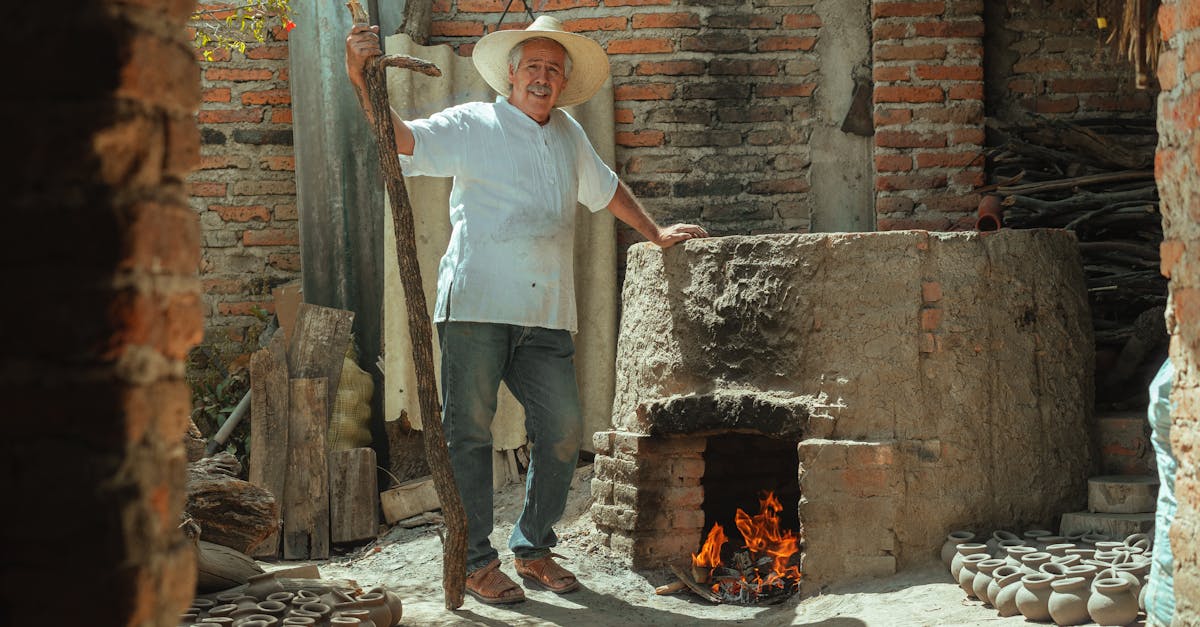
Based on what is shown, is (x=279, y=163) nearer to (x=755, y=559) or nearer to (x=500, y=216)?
(x=500, y=216)

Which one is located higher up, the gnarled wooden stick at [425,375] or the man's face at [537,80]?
the man's face at [537,80]

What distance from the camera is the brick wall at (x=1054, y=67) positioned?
5.90 metres

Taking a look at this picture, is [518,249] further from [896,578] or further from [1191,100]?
[1191,100]

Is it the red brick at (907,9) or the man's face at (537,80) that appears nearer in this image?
the man's face at (537,80)

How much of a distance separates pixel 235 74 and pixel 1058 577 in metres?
4.83

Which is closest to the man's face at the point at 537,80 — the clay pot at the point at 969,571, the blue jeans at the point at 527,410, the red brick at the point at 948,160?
the blue jeans at the point at 527,410

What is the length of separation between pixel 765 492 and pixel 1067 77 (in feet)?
8.65

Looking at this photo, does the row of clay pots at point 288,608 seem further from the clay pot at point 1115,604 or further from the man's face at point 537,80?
the clay pot at point 1115,604

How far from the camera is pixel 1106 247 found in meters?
5.57

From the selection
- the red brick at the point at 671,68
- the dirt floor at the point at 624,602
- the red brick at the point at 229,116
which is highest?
the red brick at the point at 671,68

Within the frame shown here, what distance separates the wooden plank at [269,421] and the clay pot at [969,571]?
10.5 feet

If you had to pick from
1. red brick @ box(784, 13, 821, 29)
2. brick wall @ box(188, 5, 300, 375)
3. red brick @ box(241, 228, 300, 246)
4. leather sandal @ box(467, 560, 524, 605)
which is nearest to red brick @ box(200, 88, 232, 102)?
brick wall @ box(188, 5, 300, 375)

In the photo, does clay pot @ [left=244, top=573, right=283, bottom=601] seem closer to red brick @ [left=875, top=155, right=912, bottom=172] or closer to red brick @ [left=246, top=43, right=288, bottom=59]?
red brick @ [left=246, top=43, right=288, bottom=59]

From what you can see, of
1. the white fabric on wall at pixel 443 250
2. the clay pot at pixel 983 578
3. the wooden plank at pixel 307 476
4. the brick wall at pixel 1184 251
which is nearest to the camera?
the brick wall at pixel 1184 251
